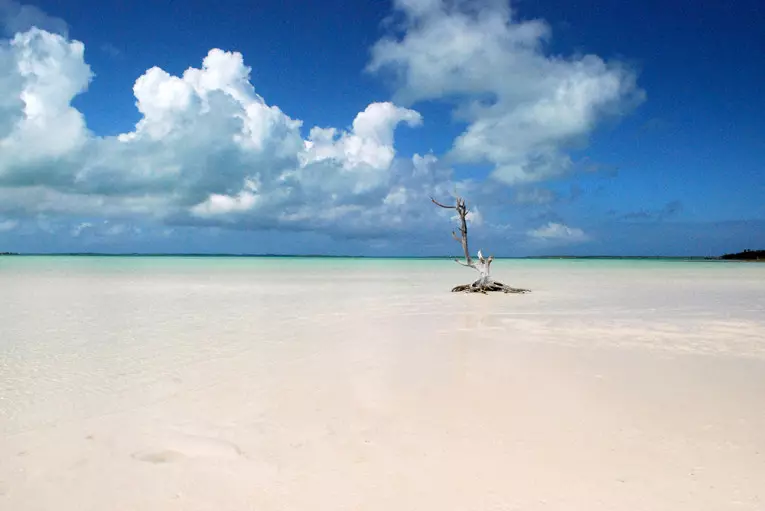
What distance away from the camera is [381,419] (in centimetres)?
532

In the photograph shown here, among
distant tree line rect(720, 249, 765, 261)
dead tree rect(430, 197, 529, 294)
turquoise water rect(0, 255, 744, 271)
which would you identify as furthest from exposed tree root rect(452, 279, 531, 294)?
distant tree line rect(720, 249, 765, 261)

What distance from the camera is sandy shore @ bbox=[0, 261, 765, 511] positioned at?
12.3 feet

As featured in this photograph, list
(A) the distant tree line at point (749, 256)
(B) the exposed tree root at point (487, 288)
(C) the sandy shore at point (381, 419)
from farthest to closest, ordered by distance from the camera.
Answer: (A) the distant tree line at point (749, 256), (B) the exposed tree root at point (487, 288), (C) the sandy shore at point (381, 419)

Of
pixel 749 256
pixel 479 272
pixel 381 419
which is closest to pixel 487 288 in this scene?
pixel 479 272

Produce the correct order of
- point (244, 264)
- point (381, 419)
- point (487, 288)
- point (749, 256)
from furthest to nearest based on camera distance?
point (749, 256), point (244, 264), point (487, 288), point (381, 419)

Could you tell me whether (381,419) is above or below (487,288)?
below

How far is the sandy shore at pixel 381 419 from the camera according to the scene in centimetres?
374

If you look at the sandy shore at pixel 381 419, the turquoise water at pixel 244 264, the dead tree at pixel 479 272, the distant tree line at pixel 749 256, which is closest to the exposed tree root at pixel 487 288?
the dead tree at pixel 479 272

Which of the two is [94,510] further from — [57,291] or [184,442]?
[57,291]

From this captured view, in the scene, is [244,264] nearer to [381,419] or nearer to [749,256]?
[381,419]

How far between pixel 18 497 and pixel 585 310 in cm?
1493

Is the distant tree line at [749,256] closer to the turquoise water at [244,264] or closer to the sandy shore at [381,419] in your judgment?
the turquoise water at [244,264]

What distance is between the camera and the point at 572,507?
137 inches

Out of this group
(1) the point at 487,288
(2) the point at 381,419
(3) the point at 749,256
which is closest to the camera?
(2) the point at 381,419
